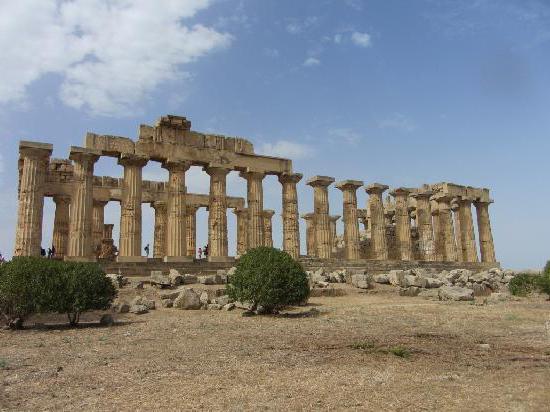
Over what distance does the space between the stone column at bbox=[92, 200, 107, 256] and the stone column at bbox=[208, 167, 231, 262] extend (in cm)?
919

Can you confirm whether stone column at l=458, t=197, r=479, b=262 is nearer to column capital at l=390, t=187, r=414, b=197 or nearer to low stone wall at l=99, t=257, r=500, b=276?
low stone wall at l=99, t=257, r=500, b=276

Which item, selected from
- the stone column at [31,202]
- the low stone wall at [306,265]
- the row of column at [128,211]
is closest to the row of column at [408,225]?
the low stone wall at [306,265]

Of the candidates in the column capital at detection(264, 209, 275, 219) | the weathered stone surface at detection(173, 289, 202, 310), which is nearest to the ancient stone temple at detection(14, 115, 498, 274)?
the column capital at detection(264, 209, 275, 219)

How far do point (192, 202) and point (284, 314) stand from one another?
22.7m

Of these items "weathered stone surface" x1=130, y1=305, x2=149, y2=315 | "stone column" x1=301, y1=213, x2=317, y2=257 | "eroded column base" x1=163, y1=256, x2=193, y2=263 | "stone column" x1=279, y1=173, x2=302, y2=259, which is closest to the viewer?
"weathered stone surface" x1=130, y1=305, x2=149, y2=315

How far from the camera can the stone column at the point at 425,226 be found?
123ft

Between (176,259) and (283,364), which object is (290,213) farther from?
(283,364)

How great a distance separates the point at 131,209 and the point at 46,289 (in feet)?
42.7

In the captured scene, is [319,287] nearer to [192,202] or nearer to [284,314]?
[284,314]

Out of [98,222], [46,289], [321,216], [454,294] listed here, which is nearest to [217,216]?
[321,216]

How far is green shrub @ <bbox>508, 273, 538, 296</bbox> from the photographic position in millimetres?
22469

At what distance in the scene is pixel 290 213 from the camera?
31.3 meters

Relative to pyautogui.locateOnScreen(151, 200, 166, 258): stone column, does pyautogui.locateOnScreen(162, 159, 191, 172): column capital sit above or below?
above

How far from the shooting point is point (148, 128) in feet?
89.6
